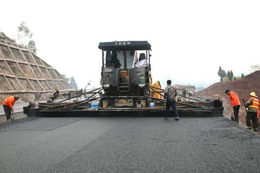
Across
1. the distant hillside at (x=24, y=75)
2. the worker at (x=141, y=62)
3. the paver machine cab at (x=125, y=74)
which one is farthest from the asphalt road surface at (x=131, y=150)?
the distant hillside at (x=24, y=75)

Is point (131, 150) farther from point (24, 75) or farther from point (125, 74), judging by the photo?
point (24, 75)

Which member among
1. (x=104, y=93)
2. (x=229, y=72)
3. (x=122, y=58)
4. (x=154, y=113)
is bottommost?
(x=154, y=113)

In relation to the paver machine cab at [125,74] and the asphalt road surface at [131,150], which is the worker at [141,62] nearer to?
the paver machine cab at [125,74]

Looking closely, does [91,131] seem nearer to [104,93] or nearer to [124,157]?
[124,157]

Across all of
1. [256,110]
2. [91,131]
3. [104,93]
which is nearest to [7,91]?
[104,93]

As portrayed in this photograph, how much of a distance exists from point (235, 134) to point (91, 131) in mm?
3941

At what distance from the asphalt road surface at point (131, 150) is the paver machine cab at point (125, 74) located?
3.67 meters

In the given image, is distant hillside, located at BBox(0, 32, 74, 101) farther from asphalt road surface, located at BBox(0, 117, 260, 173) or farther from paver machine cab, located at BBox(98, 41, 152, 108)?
asphalt road surface, located at BBox(0, 117, 260, 173)

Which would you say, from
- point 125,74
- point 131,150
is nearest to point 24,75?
point 125,74

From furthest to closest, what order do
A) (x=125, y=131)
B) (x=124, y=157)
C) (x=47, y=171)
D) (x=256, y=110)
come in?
1. (x=256, y=110)
2. (x=125, y=131)
3. (x=124, y=157)
4. (x=47, y=171)

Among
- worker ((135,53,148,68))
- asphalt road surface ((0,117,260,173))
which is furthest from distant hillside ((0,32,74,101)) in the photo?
asphalt road surface ((0,117,260,173))

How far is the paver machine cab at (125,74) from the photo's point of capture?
429 inches

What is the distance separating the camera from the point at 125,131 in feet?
22.8

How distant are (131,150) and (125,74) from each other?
6.60 meters
